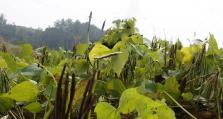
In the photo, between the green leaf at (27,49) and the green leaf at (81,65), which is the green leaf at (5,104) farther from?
the green leaf at (27,49)

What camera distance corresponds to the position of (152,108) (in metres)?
0.64

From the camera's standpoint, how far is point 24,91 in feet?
2.57

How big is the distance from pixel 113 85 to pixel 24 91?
300 millimetres

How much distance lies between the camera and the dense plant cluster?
613 mm

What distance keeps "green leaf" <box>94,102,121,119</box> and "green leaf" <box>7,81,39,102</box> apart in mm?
204

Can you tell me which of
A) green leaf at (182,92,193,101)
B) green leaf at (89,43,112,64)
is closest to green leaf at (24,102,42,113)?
green leaf at (89,43,112,64)

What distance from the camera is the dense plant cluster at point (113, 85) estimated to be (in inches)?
24.1

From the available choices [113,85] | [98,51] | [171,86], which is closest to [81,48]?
[113,85]

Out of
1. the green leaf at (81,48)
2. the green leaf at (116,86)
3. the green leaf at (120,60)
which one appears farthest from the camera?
the green leaf at (81,48)

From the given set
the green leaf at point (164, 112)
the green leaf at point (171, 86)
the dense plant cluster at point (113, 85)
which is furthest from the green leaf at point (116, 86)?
the green leaf at point (164, 112)

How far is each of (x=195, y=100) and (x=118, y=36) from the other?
1056 mm

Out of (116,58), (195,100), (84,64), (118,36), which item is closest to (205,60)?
(195,100)

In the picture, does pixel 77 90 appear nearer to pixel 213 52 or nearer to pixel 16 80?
pixel 16 80

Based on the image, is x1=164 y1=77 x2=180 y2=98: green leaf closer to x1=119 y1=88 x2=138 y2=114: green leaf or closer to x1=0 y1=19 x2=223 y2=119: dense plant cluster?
x1=0 y1=19 x2=223 y2=119: dense plant cluster
